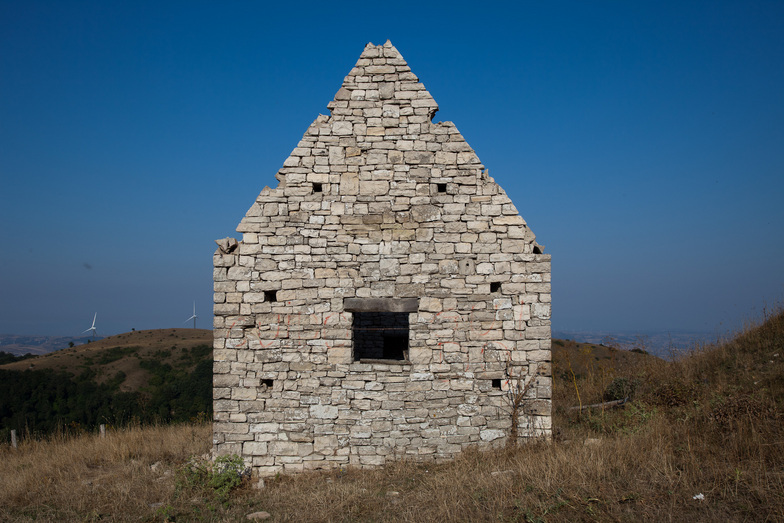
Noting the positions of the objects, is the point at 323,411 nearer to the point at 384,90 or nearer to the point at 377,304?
the point at 377,304

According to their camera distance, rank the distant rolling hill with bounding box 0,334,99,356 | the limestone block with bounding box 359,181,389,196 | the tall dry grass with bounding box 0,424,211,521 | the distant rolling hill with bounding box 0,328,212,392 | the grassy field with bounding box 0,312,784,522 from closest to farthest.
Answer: the grassy field with bounding box 0,312,784,522, the tall dry grass with bounding box 0,424,211,521, the limestone block with bounding box 359,181,389,196, the distant rolling hill with bounding box 0,328,212,392, the distant rolling hill with bounding box 0,334,99,356

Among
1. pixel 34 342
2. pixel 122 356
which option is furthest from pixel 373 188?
pixel 34 342

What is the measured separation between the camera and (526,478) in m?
5.66

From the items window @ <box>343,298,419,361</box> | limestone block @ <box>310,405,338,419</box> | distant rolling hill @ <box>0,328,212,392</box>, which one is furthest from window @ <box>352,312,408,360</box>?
distant rolling hill @ <box>0,328,212,392</box>

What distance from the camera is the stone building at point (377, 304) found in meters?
6.94

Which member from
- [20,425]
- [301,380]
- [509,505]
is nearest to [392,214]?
[301,380]

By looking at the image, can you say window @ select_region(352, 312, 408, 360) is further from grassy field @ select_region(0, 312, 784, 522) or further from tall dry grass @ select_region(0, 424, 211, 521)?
tall dry grass @ select_region(0, 424, 211, 521)

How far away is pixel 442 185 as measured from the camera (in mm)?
7324

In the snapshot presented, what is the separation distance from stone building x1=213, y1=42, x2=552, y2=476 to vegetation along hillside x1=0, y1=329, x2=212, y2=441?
36.7 ft

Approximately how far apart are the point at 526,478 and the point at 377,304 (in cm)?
317

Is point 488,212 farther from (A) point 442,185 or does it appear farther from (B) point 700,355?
(B) point 700,355

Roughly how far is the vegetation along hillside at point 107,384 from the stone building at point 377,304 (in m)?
11.2

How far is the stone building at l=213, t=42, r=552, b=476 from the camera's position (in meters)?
6.94

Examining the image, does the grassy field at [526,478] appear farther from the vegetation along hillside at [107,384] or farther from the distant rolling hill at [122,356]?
the distant rolling hill at [122,356]
